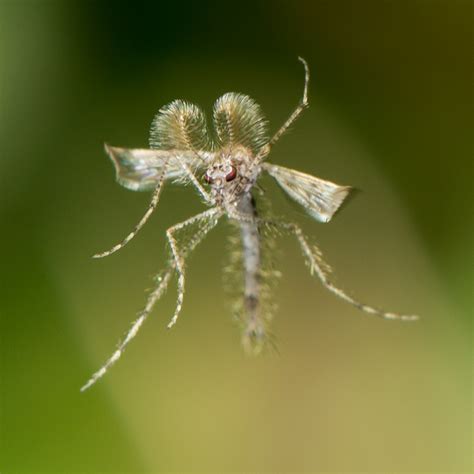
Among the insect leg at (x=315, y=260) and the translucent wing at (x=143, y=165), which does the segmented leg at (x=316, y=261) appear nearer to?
the insect leg at (x=315, y=260)

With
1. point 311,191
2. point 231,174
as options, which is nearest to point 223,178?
point 231,174

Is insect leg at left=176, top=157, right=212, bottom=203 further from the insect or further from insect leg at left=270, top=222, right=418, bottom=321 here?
insect leg at left=270, top=222, right=418, bottom=321

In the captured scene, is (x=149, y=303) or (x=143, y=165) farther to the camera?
(x=143, y=165)

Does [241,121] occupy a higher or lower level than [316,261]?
higher

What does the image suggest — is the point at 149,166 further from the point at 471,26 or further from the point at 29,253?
the point at 471,26

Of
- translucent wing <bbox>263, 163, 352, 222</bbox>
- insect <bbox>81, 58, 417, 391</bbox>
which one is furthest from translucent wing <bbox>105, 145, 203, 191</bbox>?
translucent wing <bbox>263, 163, 352, 222</bbox>

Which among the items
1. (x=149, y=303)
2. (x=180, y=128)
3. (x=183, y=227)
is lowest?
(x=149, y=303)

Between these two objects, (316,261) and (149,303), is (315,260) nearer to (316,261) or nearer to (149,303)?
(316,261)
